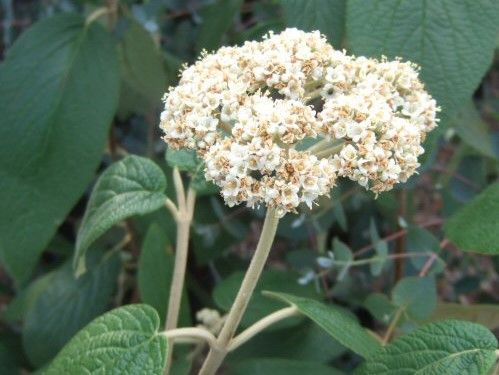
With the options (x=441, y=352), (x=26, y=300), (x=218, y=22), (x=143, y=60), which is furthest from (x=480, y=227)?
(x=26, y=300)

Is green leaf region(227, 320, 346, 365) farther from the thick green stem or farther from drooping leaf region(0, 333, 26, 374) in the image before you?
drooping leaf region(0, 333, 26, 374)

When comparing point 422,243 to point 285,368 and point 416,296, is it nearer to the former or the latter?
point 416,296

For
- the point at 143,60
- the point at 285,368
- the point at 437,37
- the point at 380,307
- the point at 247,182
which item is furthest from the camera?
the point at 143,60

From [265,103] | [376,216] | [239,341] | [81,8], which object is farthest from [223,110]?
[81,8]

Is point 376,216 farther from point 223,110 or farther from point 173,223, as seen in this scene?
point 223,110

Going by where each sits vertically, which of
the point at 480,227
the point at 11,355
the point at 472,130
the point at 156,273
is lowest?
the point at 11,355
